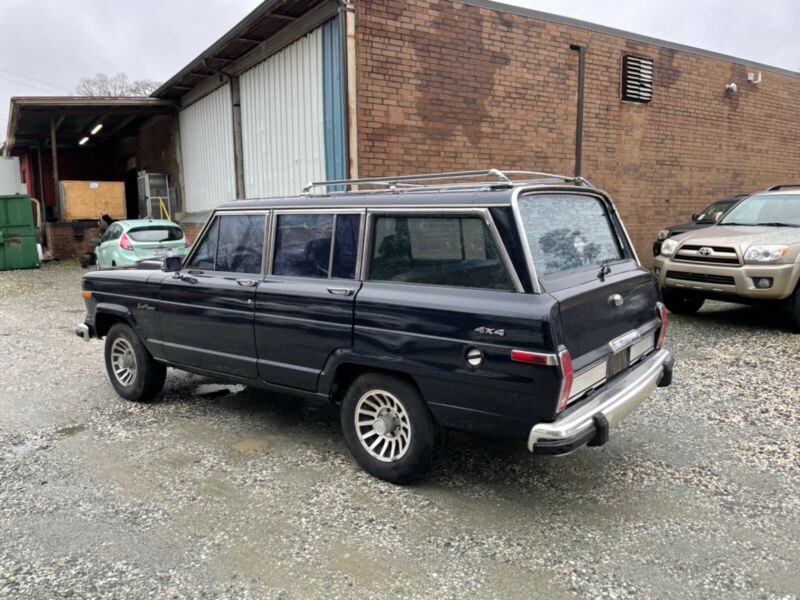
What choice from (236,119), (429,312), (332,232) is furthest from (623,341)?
(236,119)

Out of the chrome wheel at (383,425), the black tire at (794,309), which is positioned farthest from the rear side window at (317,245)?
the black tire at (794,309)

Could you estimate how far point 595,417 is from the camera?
3219 mm

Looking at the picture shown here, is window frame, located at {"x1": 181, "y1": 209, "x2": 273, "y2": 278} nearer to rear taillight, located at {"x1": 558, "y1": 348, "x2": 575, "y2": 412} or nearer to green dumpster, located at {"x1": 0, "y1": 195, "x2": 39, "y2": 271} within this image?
rear taillight, located at {"x1": 558, "y1": 348, "x2": 575, "y2": 412}

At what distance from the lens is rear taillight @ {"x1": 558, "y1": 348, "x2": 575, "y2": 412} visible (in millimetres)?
3057

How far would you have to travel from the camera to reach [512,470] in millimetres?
4062

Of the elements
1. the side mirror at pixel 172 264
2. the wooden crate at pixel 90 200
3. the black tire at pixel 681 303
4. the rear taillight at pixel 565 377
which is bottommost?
the black tire at pixel 681 303

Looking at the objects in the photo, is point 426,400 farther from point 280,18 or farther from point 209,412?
point 280,18

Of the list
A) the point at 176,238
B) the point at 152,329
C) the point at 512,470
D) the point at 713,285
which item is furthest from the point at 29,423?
the point at 176,238

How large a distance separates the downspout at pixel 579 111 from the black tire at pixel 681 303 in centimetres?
333

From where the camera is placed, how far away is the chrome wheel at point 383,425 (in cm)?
372

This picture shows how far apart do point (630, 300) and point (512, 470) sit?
1348 mm

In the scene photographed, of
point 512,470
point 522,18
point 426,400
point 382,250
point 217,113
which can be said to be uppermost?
point 522,18

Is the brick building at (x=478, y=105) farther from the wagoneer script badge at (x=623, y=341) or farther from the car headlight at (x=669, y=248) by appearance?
the wagoneer script badge at (x=623, y=341)

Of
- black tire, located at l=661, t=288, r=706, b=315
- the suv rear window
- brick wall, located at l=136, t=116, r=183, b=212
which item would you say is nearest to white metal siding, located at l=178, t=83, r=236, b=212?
brick wall, located at l=136, t=116, r=183, b=212
